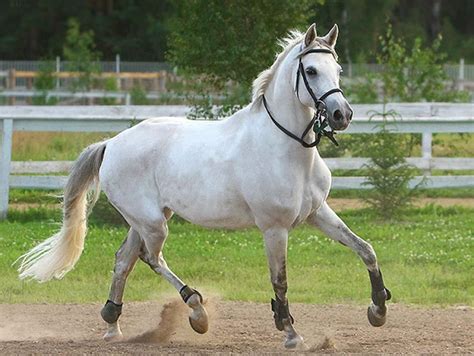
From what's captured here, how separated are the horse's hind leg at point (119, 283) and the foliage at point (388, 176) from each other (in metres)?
6.26

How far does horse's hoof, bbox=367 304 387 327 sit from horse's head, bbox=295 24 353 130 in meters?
1.46

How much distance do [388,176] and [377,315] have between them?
21.8ft

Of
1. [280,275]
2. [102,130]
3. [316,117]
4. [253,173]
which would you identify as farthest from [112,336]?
[102,130]

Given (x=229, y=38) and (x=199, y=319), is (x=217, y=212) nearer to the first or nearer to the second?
(x=199, y=319)

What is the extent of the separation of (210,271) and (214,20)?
4202 mm

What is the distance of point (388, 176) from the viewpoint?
1477cm

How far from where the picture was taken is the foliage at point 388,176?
14.7 meters

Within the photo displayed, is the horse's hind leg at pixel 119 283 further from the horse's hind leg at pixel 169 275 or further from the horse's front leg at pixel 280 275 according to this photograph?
the horse's front leg at pixel 280 275

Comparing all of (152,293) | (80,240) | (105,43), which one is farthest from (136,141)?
(105,43)

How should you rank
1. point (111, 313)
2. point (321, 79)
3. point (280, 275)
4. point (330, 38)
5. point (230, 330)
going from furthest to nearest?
point (230, 330)
point (111, 313)
point (280, 275)
point (330, 38)
point (321, 79)

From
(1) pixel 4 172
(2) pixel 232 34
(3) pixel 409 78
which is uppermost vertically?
(2) pixel 232 34

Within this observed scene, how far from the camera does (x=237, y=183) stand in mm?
8086

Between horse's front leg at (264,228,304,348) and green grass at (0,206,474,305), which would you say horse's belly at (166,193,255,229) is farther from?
green grass at (0,206,474,305)

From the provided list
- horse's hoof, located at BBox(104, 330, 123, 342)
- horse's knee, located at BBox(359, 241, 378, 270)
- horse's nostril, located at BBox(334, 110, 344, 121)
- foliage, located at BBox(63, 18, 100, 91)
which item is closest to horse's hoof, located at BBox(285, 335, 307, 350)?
horse's knee, located at BBox(359, 241, 378, 270)
